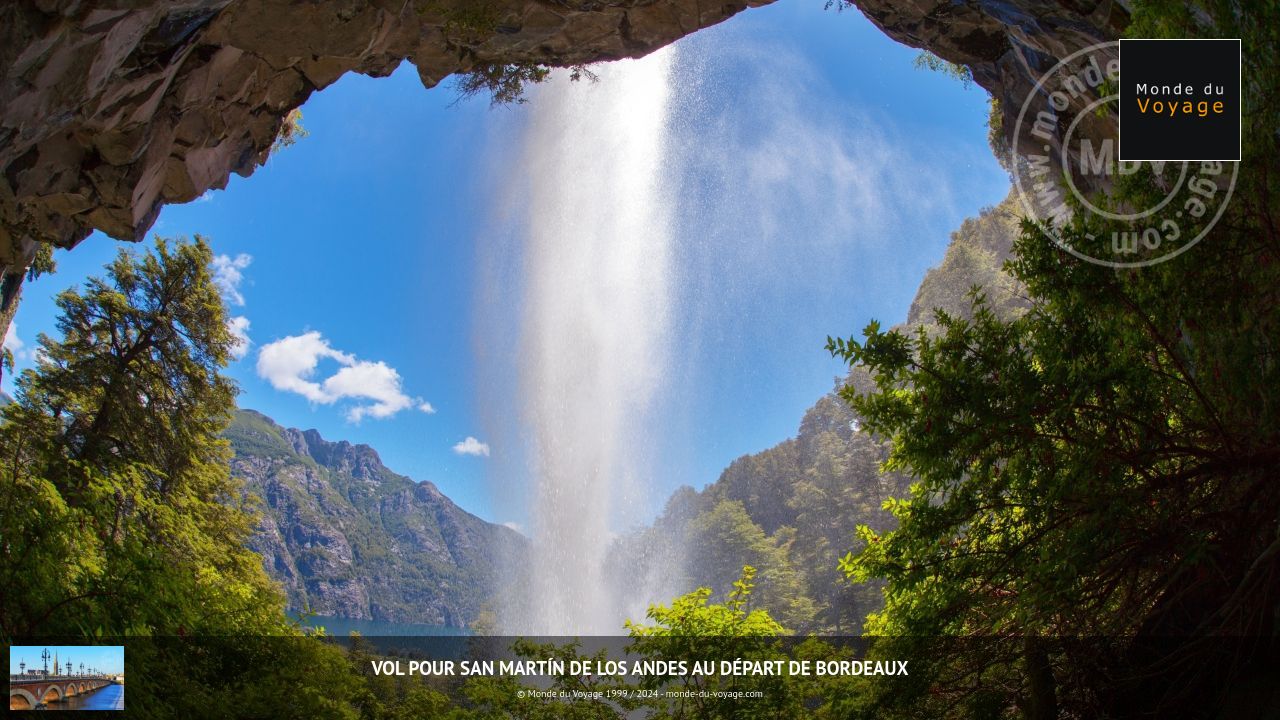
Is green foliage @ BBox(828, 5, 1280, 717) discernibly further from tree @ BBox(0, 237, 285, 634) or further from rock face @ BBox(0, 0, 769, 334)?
rock face @ BBox(0, 0, 769, 334)

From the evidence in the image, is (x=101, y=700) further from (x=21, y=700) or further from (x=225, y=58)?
(x=225, y=58)

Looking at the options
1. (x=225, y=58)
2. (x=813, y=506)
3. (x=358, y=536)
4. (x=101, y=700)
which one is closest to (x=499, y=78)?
(x=225, y=58)

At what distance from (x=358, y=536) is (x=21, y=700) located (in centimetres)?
12955

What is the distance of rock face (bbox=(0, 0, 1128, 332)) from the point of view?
6.25 meters

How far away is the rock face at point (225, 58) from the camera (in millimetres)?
6254

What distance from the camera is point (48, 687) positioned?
5035 mm

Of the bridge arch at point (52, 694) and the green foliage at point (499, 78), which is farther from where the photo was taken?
the green foliage at point (499, 78)

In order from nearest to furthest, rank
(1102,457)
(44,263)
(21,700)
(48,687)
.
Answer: (1102,457)
(21,700)
(48,687)
(44,263)

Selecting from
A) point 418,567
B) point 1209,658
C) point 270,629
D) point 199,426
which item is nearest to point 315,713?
point 270,629

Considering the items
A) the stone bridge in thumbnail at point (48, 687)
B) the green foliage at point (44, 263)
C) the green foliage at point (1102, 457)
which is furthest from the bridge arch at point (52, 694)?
the green foliage at point (44, 263)

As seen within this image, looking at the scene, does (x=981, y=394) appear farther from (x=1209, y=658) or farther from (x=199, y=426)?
(x=199, y=426)

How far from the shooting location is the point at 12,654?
4.85 m

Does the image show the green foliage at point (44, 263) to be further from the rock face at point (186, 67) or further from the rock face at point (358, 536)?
the rock face at point (358, 536)

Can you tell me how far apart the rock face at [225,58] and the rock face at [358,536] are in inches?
3250
